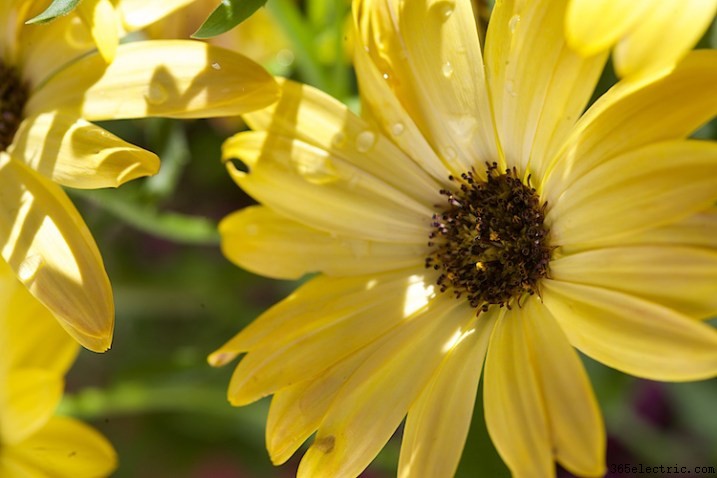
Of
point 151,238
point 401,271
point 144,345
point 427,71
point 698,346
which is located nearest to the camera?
point 698,346

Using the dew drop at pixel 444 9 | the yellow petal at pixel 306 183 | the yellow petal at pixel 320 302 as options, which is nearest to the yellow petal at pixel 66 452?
the yellow petal at pixel 320 302

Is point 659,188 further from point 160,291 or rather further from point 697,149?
point 160,291

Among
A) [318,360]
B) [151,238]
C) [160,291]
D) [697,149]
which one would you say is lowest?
[151,238]

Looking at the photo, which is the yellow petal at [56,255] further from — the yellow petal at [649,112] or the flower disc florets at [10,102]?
the yellow petal at [649,112]

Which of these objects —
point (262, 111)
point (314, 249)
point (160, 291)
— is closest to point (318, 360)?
point (314, 249)

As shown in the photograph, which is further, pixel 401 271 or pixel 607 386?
pixel 607 386

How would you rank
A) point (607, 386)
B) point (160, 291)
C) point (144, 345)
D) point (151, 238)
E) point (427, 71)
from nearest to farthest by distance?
point (427, 71) → point (607, 386) → point (160, 291) → point (144, 345) → point (151, 238)

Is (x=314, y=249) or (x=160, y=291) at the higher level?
(x=314, y=249)
